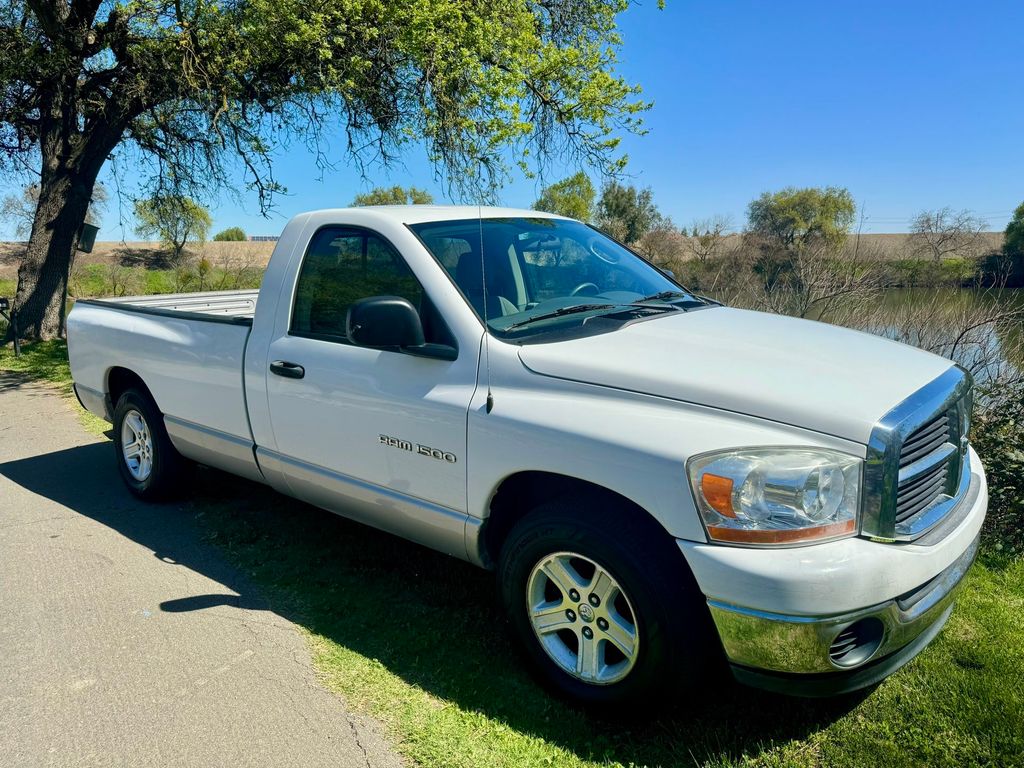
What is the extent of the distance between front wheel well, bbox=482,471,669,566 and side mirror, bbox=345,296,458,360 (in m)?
0.62

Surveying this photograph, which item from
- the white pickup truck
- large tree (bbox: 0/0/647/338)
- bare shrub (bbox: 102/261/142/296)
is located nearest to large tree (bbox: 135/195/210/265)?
large tree (bbox: 0/0/647/338)

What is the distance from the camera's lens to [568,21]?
13797 millimetres

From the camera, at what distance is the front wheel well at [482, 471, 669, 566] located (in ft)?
8.87

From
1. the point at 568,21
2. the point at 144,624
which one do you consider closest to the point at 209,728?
the point at 144,624

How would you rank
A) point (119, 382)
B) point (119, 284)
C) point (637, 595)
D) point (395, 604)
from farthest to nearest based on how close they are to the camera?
point (119, 284) < point (119, 382) < point (395, 604) < point (637, 595)

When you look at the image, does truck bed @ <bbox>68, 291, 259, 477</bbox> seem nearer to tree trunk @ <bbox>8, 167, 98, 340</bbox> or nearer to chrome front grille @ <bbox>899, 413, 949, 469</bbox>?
chrome front grille @ <bbox>899, 413, 949, 469</bbox>

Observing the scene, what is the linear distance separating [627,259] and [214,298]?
4.25m

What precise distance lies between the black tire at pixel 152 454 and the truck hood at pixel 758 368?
10.7ft

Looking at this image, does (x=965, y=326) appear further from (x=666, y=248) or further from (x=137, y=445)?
(x=666, y=248)

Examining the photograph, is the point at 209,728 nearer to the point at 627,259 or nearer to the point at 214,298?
the point at 627,259

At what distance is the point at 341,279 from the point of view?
388 cm

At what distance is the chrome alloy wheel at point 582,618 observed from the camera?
2739 mm

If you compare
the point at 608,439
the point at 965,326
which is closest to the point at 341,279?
the point at 608,439

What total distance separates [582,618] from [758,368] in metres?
1.16
